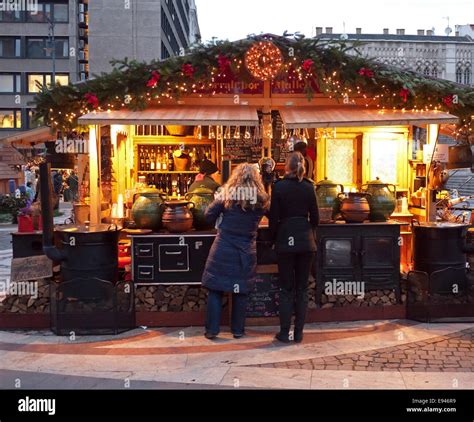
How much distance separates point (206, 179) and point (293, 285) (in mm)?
3311

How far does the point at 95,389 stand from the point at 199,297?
8.02ft

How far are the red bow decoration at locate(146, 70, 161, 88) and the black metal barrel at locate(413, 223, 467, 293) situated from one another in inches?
158

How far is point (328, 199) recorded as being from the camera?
8.21 meters

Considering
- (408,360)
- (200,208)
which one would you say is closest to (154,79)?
(200,208)

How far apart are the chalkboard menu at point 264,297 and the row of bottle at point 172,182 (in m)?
4.39

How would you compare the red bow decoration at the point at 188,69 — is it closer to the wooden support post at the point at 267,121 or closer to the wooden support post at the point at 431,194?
the wooden support post at the point at 267,121

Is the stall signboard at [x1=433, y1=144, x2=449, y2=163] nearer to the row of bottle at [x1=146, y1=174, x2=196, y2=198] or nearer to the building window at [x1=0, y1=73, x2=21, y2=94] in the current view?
the row of bottle at [x1=146, y1=174, x2=196, y2=198]

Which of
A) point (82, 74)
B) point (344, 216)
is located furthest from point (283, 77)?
point (82, 74)

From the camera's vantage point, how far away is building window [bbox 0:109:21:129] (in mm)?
57500

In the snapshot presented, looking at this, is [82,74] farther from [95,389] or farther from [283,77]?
[95,389]

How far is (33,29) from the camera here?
189ft

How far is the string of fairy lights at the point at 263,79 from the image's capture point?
8719 mm

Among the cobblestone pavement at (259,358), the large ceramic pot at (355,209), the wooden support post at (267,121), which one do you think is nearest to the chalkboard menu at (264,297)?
the cobblestone pavement at (259,358)
